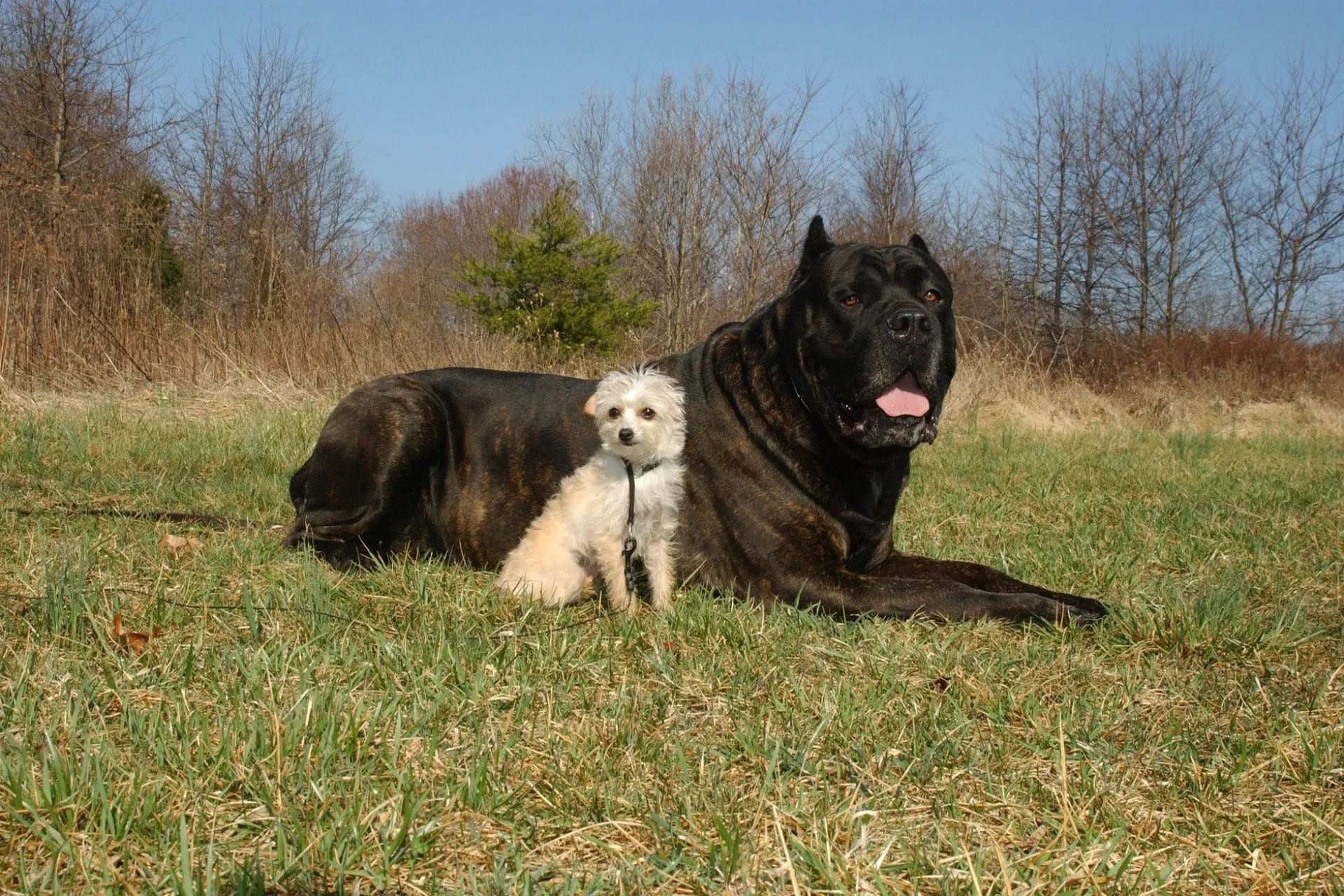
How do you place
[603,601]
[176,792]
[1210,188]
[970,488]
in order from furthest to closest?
[1210,188], [970,488], [603,601], [176,792]

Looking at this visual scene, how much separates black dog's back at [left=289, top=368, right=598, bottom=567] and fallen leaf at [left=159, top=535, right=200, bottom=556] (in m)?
0.38

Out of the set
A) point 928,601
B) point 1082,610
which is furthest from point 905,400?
point 1082,610

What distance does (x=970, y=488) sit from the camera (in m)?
6.82

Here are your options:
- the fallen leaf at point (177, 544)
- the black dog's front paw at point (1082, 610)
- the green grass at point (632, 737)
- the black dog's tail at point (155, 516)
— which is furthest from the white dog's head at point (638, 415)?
the black dog's tail at point (155, 516)

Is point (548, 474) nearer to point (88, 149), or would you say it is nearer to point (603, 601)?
point (603, 601)

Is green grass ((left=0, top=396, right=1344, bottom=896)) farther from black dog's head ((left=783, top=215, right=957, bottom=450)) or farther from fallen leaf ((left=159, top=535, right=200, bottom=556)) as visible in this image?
black dog's head ((left=783, top=215, right=957, bottom=450))

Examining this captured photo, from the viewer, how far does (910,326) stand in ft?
12.9

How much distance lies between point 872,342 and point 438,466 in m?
2.02

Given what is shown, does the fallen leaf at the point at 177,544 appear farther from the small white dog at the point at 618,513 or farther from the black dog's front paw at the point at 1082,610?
the black dog's front paw at the point at 1082,610

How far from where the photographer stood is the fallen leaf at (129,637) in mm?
2832

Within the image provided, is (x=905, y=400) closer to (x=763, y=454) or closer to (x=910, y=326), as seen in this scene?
(x=910, y=326)

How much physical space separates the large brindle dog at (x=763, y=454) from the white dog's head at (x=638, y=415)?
467 millimetres

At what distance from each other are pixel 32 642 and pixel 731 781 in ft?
6.43

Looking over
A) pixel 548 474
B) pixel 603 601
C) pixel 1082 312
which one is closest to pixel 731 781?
pixel 603 601
